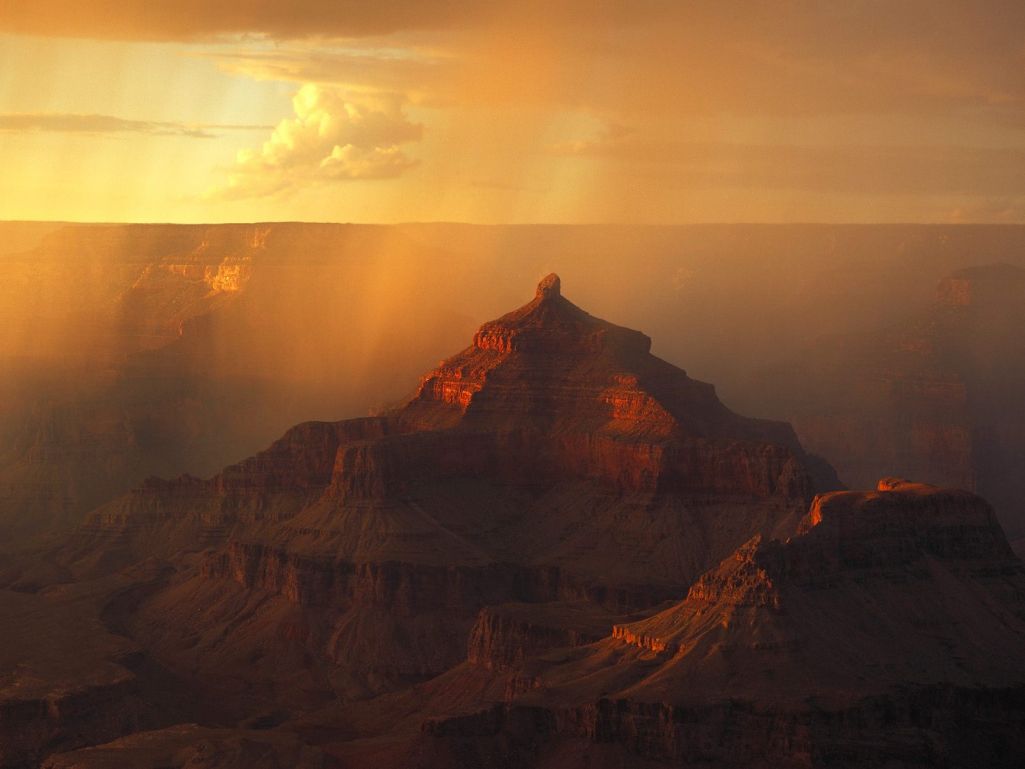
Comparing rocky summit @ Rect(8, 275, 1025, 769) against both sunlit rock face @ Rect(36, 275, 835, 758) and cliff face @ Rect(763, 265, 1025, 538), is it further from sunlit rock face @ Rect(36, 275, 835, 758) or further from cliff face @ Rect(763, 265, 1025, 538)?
cliff face @ Rect(763, 265, 1025, 538)

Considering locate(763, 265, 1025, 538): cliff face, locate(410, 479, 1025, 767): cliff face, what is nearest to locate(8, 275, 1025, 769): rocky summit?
locate(410, 479, 1025, 767): cliff face

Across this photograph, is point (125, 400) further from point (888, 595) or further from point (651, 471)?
point (888, 595)

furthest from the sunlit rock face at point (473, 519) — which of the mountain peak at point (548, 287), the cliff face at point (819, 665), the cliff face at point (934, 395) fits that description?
the cliff face at point (934, 395)

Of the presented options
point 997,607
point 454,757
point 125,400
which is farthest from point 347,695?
point 125,400

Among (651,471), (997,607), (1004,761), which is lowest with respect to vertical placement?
(1004,761)

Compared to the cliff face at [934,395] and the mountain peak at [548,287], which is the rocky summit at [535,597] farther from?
the cliff face at [934,395]
